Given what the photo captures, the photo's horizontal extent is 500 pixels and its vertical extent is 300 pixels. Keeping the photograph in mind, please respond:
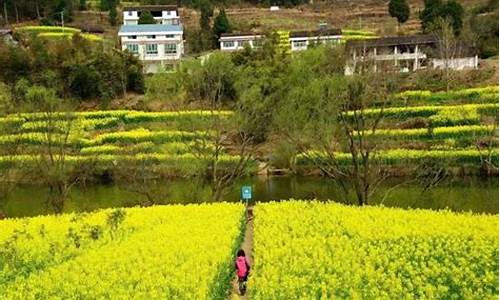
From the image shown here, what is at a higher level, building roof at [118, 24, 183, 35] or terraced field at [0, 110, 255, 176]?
building roof at [118, 24, 183, 35]

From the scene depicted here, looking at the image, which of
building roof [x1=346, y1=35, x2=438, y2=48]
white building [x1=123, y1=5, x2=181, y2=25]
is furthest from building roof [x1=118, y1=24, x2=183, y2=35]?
building roof [x1=346, y1=35, x2=438, y2=48]

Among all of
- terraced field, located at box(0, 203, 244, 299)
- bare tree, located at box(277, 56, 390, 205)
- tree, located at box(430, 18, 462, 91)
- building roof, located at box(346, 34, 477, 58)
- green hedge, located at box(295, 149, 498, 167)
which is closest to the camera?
terraced field, located at box(0, 203, 244, 299)

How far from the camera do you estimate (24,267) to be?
1884cm

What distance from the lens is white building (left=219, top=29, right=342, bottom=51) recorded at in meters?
79.5

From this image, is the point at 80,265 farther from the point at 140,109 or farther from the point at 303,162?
the point at 140,109

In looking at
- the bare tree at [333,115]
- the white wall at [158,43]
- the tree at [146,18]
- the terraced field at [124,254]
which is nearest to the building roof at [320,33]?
the white wall at [158,43]

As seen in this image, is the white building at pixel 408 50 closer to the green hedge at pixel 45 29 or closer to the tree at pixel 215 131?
the tree at pixel 215 131

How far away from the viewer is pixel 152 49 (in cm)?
7900

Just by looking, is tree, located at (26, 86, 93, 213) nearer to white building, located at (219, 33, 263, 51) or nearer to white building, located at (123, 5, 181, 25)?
white building, located at (219, 33, 263, 51)

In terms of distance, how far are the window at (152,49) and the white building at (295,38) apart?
31.6 ft

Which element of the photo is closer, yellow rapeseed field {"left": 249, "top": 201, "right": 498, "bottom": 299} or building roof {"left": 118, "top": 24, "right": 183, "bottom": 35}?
yellow rapeseed field {"left": 249, "top": 201, "right": 498, "bottom": 299}

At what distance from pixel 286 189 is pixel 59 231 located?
19395 millimetres

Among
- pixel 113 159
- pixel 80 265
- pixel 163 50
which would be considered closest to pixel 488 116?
pixel 113 159

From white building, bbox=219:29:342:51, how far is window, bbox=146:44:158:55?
31.6 ft
